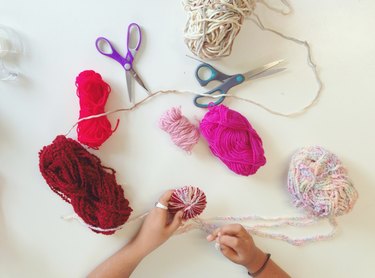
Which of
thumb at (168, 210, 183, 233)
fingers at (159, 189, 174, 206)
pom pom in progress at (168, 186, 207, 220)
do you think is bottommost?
thumb at (168, 210, 183, 233)

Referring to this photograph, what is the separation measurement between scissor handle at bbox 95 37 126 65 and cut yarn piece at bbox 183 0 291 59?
6.5 inches

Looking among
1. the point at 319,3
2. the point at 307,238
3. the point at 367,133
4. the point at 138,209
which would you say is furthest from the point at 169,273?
the point at 319,3

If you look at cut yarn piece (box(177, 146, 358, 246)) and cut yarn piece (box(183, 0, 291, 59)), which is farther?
cut yarn piece (box(177, 146, 358, 246))

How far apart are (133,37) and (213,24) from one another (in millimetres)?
209

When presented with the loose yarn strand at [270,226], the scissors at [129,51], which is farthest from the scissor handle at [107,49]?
the loose yarn strand at [270,226]

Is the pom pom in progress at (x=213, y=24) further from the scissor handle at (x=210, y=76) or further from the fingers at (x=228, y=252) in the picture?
the fingers at (x=228, y=252)

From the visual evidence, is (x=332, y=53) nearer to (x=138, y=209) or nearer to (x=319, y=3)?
(x=319, y=3)

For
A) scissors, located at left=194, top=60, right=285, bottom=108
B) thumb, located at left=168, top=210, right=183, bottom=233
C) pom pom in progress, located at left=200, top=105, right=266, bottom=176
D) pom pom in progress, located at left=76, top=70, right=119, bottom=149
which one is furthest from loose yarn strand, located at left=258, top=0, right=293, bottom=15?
thumb, located at left=168, top=210, right=183, bottom=233

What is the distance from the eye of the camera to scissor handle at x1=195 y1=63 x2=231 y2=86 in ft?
3.16

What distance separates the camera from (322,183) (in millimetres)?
959

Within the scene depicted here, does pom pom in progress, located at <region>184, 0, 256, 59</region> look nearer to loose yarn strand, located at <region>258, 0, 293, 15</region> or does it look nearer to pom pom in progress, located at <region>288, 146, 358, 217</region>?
loose yarn strand, located at <region>258, 0, 293, 15</region>

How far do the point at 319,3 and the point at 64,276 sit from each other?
0.93 m

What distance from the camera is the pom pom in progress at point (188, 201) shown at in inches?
36.4

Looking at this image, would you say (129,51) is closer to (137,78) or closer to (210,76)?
(137,78)
